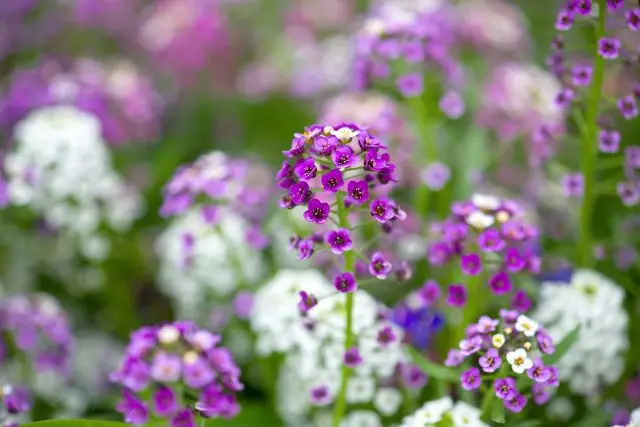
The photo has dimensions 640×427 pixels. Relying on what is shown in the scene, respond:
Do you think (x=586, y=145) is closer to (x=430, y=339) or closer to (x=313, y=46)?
(x=430, y=339)

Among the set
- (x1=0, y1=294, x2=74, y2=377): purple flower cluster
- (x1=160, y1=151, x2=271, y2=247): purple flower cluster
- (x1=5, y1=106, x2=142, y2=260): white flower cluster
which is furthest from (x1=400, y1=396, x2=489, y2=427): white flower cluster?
(x1=5, y1=106, x2=142, y2=260): white flower cluster

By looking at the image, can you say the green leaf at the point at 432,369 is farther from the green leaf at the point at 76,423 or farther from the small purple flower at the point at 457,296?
the green leaf at the point at 76,423

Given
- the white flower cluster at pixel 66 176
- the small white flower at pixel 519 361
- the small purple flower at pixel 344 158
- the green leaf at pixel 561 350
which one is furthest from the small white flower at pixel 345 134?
the white flower cluster at pixel 66 176

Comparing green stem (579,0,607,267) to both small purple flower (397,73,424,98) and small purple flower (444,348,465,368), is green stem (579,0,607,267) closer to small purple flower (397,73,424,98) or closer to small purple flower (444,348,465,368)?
small purple flower (397,73,424,98)

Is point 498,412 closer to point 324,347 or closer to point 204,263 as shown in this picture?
point 324,347

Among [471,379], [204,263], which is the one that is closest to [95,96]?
[204,263]

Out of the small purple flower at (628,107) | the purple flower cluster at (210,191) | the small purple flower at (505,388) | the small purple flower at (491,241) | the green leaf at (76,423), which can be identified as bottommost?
the small purple flower at (505,388)

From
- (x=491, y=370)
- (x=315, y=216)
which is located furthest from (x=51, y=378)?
(x=491, y=370)
